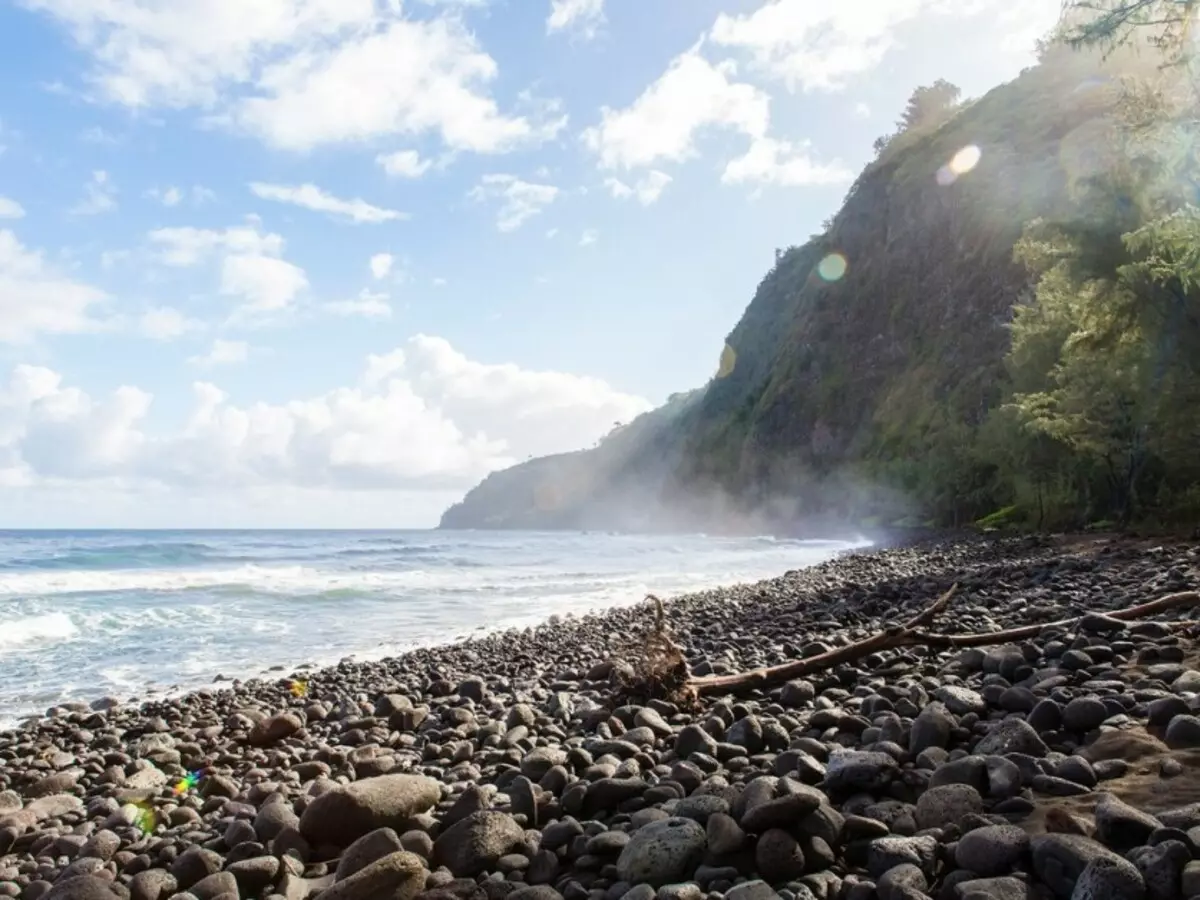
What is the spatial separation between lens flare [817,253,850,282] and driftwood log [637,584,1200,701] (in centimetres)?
7148

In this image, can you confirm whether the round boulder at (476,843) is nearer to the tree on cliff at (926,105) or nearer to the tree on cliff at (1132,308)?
the tree on cliff at (1132,308)

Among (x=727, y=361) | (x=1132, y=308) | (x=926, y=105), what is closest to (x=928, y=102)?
(x=926, y=105)

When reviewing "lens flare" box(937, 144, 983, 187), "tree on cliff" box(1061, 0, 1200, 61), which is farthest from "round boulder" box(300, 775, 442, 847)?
"lens flare" box(937, 144, 983, 187)

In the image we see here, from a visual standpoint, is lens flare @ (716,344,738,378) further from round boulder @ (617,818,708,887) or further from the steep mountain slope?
round boulder @ (617,818,708,887)

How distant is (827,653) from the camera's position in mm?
6508

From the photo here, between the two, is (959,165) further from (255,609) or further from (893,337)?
(255,609)

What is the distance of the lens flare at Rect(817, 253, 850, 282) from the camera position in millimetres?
74500

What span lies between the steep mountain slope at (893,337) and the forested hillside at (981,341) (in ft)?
0.70

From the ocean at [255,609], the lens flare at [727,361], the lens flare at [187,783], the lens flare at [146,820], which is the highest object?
the lens flare at [727,361]

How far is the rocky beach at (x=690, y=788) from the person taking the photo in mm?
2900

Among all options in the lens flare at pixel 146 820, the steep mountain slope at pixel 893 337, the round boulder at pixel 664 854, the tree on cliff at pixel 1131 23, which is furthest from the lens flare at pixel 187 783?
the steep mountain slope at pixel 893 337

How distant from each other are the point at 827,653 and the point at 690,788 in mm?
2734

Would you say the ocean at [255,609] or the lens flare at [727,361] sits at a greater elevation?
the lens flare at [727,361]

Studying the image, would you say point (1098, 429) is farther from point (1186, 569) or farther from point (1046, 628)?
point (1046, 628)
